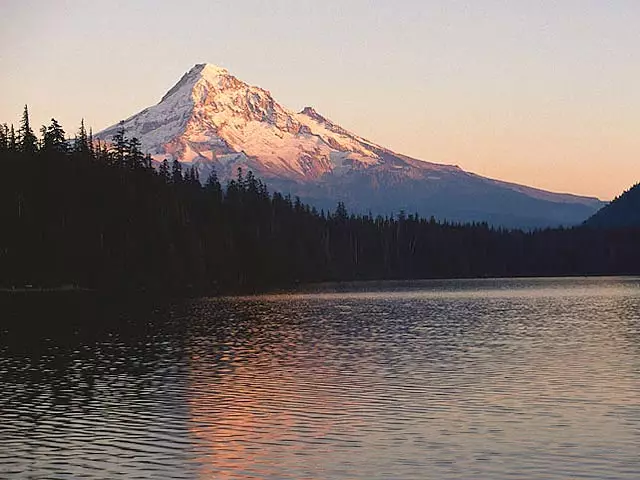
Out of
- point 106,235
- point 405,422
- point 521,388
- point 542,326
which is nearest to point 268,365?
point 521,388

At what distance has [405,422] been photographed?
1583 inches

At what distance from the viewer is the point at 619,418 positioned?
132 feet

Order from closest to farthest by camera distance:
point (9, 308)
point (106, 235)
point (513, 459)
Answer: point (513, 459), point (9, 308), point (106, 235)

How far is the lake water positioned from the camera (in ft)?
109

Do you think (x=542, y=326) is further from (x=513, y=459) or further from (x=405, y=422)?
(x=513, y=459)

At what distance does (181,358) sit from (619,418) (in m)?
33.9

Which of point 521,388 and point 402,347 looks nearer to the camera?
point 521,388

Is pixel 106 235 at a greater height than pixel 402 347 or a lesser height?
greater

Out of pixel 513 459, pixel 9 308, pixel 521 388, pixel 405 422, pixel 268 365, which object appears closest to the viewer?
pixel 513 459

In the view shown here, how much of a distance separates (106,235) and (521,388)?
155m

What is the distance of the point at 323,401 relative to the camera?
46219mm

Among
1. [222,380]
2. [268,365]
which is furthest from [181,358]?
[222,380]

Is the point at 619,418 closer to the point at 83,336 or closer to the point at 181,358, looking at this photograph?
the point at 181,358

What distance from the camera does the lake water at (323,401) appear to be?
109 feet
